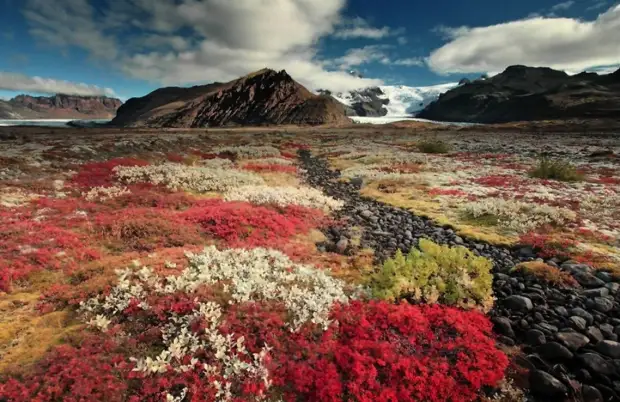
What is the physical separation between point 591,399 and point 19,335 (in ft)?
39.3

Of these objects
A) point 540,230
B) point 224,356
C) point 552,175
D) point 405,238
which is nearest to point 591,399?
point 224,356

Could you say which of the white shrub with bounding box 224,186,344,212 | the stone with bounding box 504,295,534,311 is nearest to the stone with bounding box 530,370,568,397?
the stone with bounding box 504,295,534,311

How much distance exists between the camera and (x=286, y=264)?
11.2 m

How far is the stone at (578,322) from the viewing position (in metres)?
8.57

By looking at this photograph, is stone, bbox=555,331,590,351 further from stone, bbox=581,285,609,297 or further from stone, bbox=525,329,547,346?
stone, bbox=581,285,609,297

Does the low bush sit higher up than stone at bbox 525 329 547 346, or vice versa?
the low bush

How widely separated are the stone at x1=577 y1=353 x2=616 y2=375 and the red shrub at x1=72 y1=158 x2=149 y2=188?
82.6 ft

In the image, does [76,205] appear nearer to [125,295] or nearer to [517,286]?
[125,295]

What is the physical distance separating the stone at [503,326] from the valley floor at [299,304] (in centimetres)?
4

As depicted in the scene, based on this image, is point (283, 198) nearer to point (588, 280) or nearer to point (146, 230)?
point (146, 230)

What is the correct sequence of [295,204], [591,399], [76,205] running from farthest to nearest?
[295,204], [76,205], [591,399]

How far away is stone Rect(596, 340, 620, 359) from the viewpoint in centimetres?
749

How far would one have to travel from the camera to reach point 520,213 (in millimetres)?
18703

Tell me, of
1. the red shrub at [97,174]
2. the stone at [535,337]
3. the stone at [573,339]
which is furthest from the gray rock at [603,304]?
the red shrub at [97,174]
